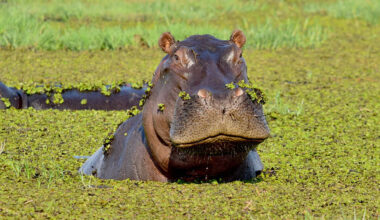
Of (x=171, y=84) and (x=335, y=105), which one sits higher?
(x=171, y=84)

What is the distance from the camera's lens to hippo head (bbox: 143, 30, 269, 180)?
2.92 metres

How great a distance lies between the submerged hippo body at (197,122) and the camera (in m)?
2.92

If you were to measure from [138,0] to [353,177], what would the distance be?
35.8 feet

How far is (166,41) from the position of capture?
3.43m

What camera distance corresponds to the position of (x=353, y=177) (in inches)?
158

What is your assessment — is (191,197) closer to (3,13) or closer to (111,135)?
(111,135)

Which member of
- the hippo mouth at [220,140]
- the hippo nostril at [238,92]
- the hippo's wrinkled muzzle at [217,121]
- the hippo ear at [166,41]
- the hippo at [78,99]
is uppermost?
the hippo ear at [166,41]

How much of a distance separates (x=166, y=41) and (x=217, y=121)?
703 mm

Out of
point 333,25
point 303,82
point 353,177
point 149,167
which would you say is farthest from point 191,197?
point 333,25

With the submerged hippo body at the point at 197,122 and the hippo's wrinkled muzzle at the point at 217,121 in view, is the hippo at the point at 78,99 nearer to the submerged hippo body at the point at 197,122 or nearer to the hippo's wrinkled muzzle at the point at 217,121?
the submerged hippo body at the point at 197,122

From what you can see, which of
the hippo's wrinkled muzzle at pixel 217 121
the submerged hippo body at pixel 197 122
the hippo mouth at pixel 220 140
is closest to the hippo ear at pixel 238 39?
the submerged hippo body at pixel 197 122

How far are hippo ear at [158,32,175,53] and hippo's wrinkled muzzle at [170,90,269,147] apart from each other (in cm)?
48

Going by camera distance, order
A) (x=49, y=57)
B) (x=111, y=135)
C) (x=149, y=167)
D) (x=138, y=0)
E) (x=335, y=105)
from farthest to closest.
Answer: (x=138, y=0) → (x=49, y=57) → (x=335, y=105) → (x=111, y=135) → (x=149, y=167)

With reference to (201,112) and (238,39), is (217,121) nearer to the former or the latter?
(201,112)
